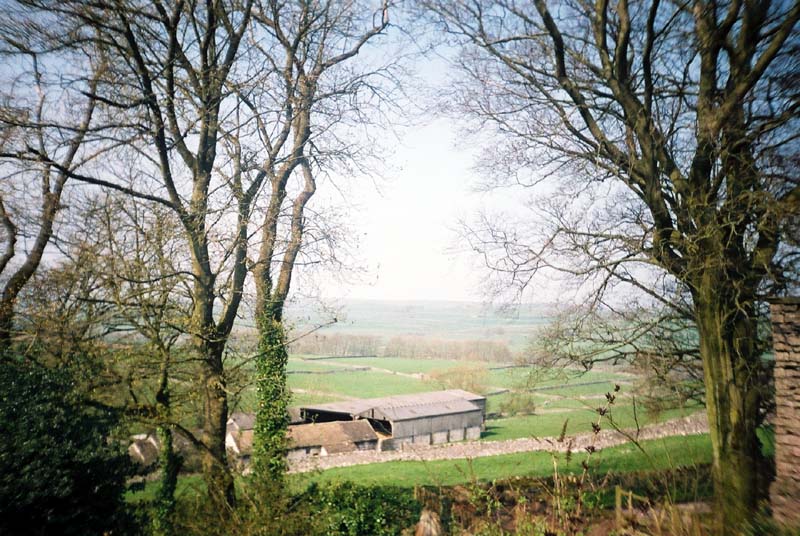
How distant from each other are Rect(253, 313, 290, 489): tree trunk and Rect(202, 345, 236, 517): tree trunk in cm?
53

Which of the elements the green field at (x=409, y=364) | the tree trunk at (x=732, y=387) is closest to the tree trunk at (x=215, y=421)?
the green field at (x=409, y=364)

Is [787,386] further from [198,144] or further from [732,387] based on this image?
[198,144]

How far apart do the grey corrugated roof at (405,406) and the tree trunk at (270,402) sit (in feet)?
3.79

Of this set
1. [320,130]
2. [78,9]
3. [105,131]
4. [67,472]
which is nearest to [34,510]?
[67,472]

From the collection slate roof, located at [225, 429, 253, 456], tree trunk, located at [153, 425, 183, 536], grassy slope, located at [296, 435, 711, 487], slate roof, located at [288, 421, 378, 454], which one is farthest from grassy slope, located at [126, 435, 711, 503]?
slate roof, located at [225, 429, 253, 456]

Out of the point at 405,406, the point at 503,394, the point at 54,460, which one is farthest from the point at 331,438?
the point at 54,460

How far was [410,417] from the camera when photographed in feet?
27.1

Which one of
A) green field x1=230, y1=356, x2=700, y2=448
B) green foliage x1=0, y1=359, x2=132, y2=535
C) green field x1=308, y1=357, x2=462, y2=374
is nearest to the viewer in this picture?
green foliage x1=0, y1=359, x2=132, y2=535

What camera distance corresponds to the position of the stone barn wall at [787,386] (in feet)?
15.4

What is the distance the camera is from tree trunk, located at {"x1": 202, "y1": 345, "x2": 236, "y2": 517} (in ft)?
19.4

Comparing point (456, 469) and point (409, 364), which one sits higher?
point (409, 364)

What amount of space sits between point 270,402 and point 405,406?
8.33 feet

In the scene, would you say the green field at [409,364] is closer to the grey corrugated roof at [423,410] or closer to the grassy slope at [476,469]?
the grey corrugated roof at [423,410]

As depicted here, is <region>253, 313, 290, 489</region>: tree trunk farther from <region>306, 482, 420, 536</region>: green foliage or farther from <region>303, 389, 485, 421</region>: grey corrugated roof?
<region>303, 389, 485, 421</region>: grey corrugated roof
